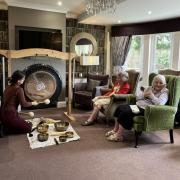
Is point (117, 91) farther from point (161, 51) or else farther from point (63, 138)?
point (161, 51)

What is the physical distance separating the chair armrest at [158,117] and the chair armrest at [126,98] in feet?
2.34

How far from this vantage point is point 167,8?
440cm

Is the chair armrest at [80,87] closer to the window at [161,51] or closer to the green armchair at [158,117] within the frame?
the window at [161,51]

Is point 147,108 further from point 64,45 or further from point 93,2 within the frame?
point 64,45

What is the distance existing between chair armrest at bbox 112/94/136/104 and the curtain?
278cm

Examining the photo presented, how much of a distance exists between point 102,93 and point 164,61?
7.12 ft

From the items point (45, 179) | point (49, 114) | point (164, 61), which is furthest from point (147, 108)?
point (164, 61)

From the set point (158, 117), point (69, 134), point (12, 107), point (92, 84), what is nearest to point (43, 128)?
point (69, 134)

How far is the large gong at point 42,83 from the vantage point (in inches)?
215

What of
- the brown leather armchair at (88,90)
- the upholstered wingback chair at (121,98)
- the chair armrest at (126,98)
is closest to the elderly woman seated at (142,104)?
the chair armrest at (126,98)

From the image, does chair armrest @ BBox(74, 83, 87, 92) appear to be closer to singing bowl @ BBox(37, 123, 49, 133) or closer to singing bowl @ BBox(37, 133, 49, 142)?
singing bowl @ BBox(37, 123, 49, 133)

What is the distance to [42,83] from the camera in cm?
566

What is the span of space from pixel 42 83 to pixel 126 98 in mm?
2421

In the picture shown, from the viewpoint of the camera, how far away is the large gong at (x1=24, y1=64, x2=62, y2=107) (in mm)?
5473
